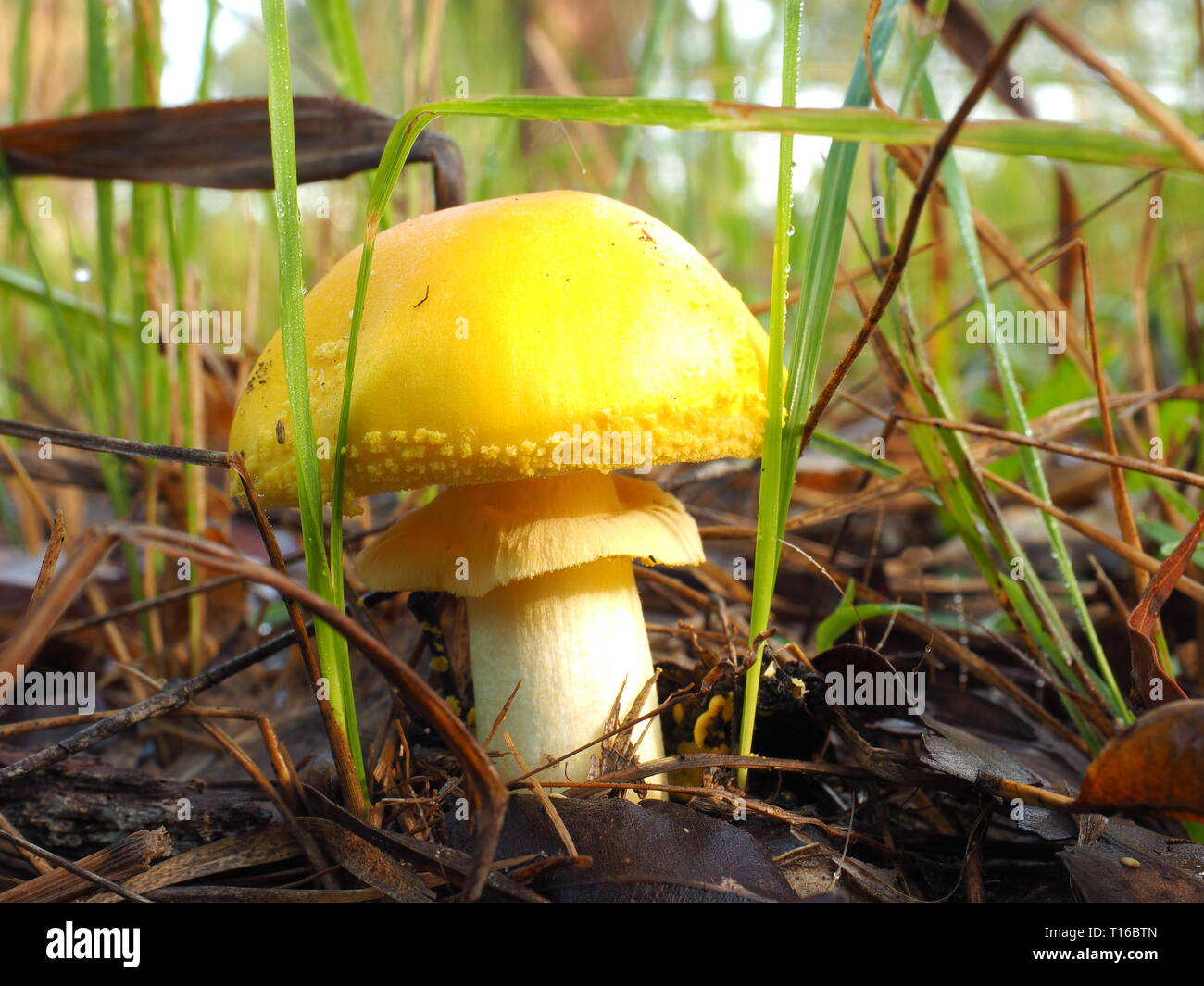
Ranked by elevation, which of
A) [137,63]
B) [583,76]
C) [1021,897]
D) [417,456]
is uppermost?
[583,76]

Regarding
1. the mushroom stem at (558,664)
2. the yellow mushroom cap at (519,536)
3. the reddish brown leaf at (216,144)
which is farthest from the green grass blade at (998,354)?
the reddish brown leaf at (216,144)

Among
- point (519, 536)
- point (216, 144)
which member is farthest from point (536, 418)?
point (216, 144)

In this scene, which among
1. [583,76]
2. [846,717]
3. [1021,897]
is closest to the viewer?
[1021,897]

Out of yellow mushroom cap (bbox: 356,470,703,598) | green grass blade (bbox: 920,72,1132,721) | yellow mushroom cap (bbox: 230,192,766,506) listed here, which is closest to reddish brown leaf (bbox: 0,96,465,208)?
yellow mushroom cap (bbox: 230,192,766,506)

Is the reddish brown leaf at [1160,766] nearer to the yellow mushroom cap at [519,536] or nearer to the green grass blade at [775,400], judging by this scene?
the green grass blade at [775,400]

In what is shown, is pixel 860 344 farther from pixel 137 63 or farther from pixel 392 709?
pixel 137 63

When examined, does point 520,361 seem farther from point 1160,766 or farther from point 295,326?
point 1160,766

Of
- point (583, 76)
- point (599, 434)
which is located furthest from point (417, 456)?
point (583, 76)

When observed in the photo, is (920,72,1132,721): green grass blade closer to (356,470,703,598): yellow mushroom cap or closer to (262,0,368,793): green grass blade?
(356,470,703,598): yellow mushroom cap
